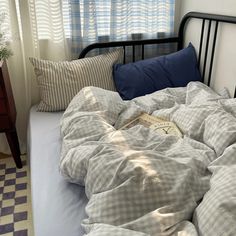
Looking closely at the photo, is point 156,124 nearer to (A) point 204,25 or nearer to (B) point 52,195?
(B) point 52,195

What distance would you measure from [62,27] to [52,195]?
114 cm

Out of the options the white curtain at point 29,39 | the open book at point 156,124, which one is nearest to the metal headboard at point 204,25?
the open book at point 156,124

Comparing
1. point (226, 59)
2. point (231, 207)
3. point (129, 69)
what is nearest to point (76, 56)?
point (129, 69)

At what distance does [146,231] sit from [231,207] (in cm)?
22

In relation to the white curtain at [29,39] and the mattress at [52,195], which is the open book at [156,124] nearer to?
the mattress at [52,195]

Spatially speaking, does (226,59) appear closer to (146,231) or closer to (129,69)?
(129,69)

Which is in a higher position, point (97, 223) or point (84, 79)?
point (84, 79)

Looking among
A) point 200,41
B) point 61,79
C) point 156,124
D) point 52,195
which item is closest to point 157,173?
point 52,195

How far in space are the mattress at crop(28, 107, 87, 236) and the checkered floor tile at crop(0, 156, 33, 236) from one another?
41cm

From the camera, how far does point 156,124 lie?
4.21ft

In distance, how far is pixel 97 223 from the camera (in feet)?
2.40

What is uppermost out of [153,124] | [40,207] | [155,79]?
[155,79]

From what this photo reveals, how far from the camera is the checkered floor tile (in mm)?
1350

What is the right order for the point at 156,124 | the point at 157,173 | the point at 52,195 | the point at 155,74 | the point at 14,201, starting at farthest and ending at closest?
the point at 155,74 → the point at 14,201 → the point at 156,124 → the point at 52,195 → the point at 157,173
